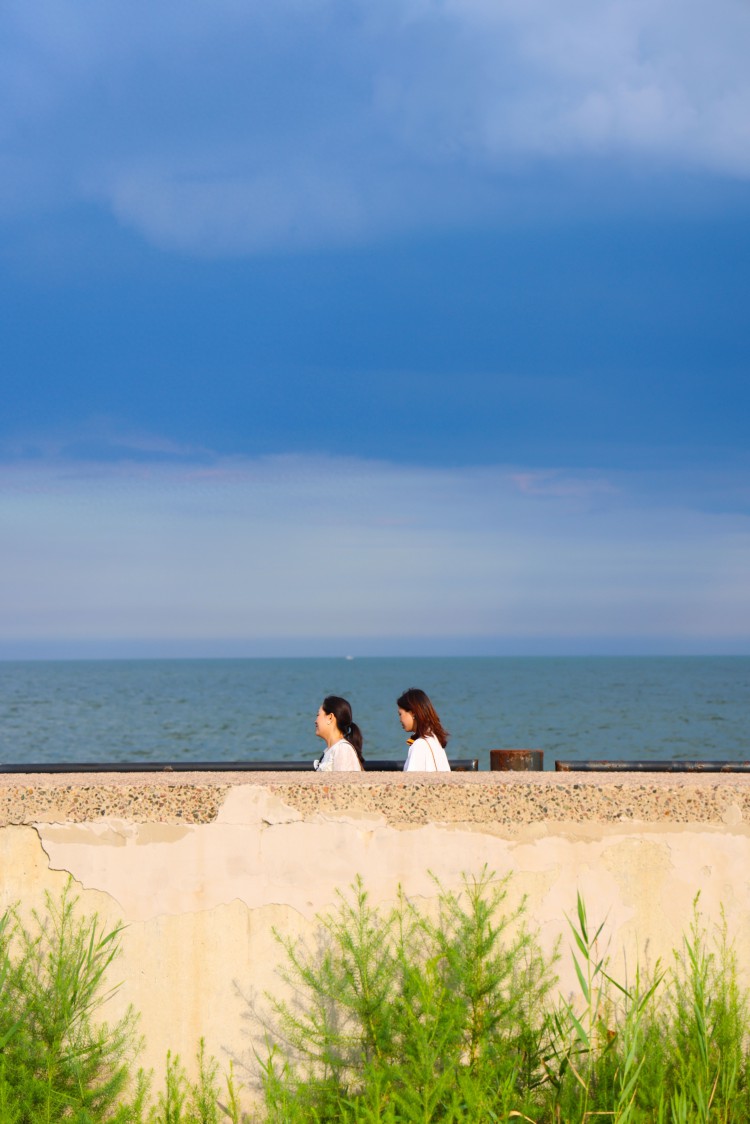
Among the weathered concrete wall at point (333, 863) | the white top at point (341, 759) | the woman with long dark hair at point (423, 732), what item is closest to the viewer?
the weathered concrete wall at point (333, 863)

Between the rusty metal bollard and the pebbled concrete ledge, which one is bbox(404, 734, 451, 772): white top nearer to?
the rusty metal bollard

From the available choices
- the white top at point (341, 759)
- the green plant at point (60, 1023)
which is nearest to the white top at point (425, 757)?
the white top at point (341, 759)

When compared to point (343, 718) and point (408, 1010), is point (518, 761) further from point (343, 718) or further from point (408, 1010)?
point (408, 1010)

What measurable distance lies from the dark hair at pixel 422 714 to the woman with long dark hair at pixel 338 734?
14.3 inches

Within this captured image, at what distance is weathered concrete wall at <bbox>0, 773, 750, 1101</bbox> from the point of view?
373 cm

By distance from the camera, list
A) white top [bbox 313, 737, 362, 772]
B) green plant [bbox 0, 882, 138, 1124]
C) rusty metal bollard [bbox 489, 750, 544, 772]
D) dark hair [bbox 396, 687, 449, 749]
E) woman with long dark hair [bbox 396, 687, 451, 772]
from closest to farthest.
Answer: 1. green plant [bbox 0, 882, 138, 1124]
2. rusty metal bollard [bbox 489, 750, 544, 772]
3. white top [bbox 313, 737, 362, 772]
4. woman with long dark hair [bbox 396, 687, 451, 772]
5. dark hair [bbox 396, 687, 449, 749]

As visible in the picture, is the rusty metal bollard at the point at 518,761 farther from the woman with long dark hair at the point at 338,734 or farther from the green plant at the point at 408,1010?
the green plant at the point at 408,1010

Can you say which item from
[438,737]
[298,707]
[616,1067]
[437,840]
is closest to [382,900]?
[437,840]

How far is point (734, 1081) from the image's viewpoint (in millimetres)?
3369

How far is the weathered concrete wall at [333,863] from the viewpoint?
3730mm

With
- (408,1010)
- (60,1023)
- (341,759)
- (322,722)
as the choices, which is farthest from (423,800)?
(322,722)

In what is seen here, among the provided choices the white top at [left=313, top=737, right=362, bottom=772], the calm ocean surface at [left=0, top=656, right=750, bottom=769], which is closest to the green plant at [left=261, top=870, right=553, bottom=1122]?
the white top at [left=313, top=737, right=362, bottom=772]

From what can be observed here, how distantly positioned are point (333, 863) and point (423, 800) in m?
0.40

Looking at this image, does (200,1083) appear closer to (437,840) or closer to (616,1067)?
(437,840)
